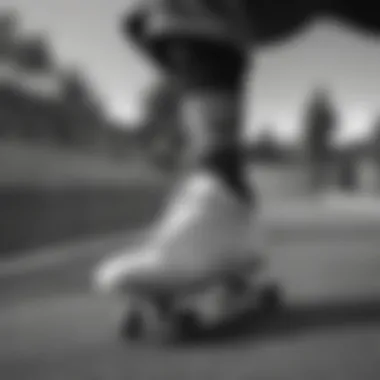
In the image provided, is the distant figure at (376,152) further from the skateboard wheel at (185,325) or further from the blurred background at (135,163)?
the skateboard wheel at (185,325)

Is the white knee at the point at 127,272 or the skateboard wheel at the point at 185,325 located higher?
the white knee at the point at 127,272

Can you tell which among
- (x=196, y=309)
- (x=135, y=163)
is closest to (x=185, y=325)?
(x=196, y=309)

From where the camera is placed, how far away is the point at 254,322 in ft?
1.62

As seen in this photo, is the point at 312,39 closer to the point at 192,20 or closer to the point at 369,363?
the point at 192,20

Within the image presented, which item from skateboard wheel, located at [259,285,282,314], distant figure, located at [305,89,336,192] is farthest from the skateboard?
distant figure, located at [305,89,336,192]

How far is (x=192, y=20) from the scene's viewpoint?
466mm

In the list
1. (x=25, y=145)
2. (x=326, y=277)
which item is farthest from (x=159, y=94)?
(x=326, y=277)

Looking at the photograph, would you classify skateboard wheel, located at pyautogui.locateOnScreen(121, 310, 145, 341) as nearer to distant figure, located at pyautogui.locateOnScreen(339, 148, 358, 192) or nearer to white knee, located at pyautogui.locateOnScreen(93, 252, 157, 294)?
white knee, located at pyautogui.locateOnScreen(93, 252, 157, 294)

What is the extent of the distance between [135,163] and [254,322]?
19 cm


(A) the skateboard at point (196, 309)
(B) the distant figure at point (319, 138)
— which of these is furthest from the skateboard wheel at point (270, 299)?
(B) the distant figure at point (319, 138)

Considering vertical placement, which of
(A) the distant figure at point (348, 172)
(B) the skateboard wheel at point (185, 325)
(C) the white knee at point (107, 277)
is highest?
(A) the distant figure at point (348, 172)

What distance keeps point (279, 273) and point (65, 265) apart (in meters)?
0.21

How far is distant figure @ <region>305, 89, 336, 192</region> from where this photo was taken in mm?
499

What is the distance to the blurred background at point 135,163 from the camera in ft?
1.60
